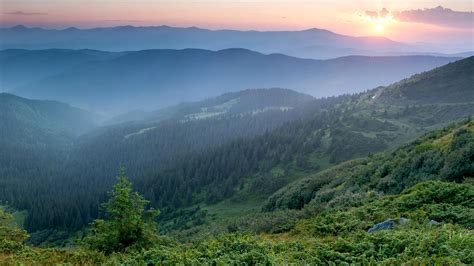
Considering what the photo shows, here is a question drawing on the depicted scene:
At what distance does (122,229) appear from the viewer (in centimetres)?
1719

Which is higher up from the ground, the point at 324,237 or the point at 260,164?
the point at 324,237

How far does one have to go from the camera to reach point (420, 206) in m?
17.4

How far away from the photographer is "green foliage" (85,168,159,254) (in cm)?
1678

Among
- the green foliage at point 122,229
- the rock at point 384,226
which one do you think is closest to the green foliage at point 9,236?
the green foliage at point 122,229

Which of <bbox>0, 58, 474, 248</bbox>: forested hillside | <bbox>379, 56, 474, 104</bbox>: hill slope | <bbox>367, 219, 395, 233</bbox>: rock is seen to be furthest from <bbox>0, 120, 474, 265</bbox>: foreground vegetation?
<bbox>379, 56, 474, 104</bbox>: hill slope

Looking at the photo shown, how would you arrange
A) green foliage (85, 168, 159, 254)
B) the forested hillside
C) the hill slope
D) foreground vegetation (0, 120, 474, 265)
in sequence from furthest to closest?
the hill slope → the forested hillside → green foliage (85, 168, 159, 254) → foreground vegetation (0, 120, 474, 265)

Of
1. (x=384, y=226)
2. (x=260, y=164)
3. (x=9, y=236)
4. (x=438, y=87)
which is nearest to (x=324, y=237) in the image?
(x=384, y=226)

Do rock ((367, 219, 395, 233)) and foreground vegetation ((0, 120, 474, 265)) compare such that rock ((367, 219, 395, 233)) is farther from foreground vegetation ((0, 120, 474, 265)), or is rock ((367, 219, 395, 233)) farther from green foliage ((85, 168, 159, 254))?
green foliage ((85, 168, 159, 254))

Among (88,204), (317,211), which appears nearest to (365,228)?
(317,211)

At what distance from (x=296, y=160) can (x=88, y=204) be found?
91.1m

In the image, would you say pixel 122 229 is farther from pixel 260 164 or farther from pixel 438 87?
pixel 438 87

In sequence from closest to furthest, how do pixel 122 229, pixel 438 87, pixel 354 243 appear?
pixel 354 243 < pixel 122 229 < pixel 438 87

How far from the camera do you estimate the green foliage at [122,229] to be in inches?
661

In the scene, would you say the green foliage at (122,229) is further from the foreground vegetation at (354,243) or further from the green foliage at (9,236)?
the green foliage at (9,236)
